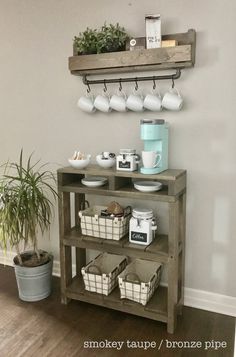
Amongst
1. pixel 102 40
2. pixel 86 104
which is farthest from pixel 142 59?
pixel 86 104

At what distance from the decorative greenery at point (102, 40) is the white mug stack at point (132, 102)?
0.29m

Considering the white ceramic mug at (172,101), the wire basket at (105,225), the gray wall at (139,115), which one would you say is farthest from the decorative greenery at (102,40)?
the wire basket at (105,225)

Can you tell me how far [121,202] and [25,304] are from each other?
97cm

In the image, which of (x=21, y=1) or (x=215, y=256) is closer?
(x=215, y=256)

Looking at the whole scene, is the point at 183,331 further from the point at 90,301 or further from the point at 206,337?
the point at 90,301

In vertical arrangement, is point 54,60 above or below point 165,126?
above

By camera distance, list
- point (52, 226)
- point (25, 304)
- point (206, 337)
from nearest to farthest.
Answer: point (206, 337) < point (25, 304) < point (52, 226)

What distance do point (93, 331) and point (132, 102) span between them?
1428mm

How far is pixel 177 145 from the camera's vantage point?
2072 millimetres

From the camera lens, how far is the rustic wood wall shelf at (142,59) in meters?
1.85

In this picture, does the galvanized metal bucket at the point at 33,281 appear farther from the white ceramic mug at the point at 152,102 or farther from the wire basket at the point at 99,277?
the white ceramic mug at the point at 152,102

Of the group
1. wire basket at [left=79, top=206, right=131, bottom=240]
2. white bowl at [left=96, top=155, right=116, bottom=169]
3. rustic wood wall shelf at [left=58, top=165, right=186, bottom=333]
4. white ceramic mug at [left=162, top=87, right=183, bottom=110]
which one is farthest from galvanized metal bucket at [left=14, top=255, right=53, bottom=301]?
white ceramic mug at [left=162, top=87, right=183, bottom=110]

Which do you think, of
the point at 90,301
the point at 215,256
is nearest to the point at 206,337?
the point at 215,256

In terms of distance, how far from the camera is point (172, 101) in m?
1.93
